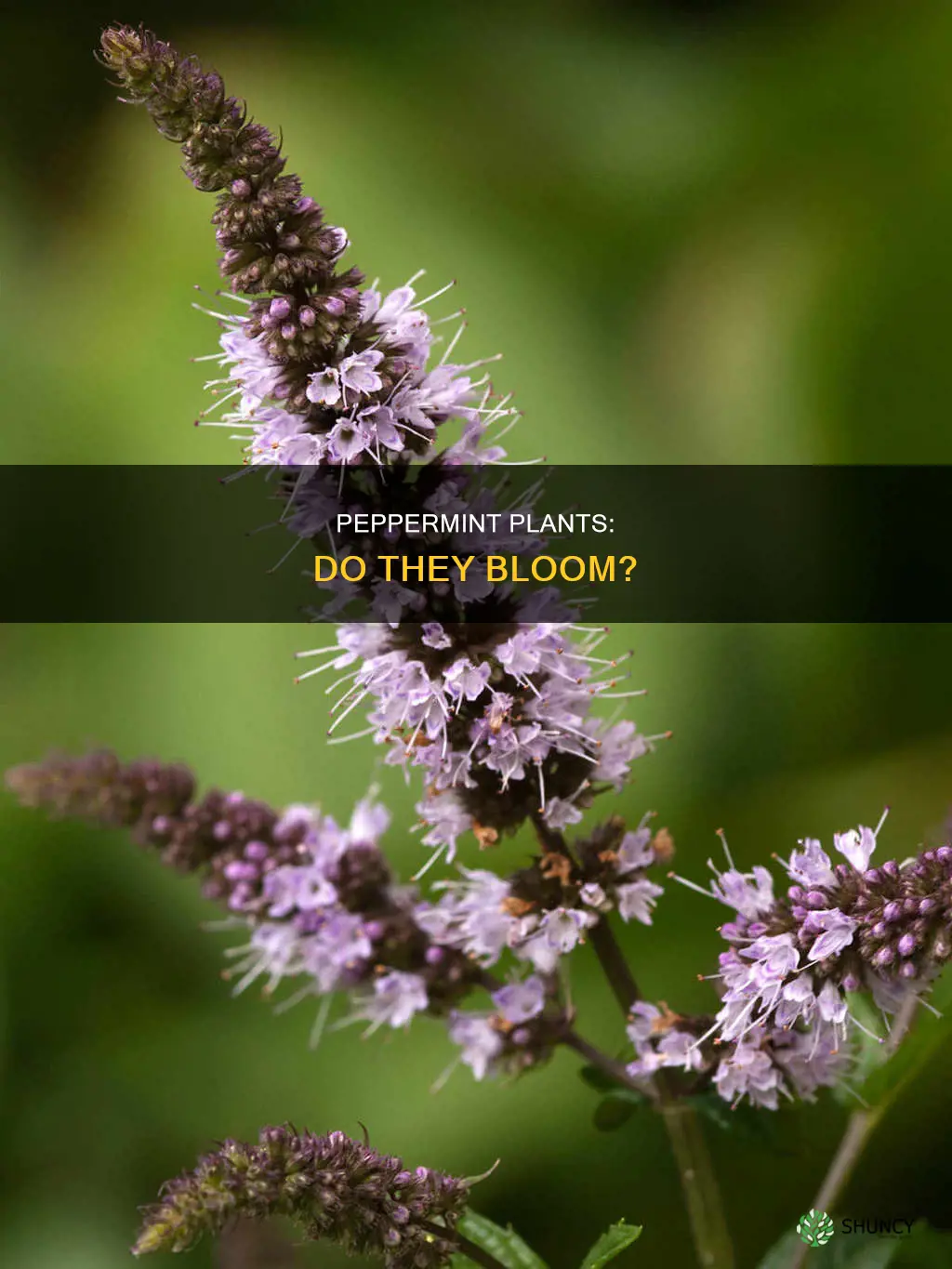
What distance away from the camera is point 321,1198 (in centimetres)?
102

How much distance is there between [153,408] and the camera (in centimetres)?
282

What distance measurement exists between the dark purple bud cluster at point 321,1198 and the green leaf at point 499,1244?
0.13m

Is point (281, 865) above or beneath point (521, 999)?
above

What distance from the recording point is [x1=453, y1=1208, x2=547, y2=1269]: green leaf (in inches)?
49.1

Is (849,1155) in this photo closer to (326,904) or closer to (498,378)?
(326,904)

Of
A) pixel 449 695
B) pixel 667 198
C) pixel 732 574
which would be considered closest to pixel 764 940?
pixel 449 695

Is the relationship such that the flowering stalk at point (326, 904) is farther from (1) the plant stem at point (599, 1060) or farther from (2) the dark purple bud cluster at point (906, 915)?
(2) the dark purple bud cluster at point (906, 915)

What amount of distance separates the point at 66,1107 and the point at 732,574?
1.59 meters

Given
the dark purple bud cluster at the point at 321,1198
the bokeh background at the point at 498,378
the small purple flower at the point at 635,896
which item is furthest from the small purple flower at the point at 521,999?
the bokeh background at the point at 498,378

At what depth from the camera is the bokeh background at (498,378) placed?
7.41 feet

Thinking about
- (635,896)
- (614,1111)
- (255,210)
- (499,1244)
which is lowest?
(499,1244)

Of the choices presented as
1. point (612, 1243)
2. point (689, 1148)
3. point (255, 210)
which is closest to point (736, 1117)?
point (689, 1148)

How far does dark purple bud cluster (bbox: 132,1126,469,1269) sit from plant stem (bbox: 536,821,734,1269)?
0.29 m

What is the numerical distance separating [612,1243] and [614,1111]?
0.27m
